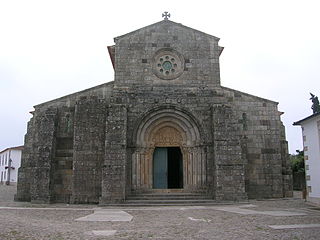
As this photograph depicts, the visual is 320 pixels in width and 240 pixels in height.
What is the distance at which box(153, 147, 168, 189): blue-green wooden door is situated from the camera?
53.0 ft

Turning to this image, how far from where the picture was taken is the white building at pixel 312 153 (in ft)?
42.3

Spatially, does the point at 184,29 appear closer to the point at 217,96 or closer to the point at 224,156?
the point at 217,96

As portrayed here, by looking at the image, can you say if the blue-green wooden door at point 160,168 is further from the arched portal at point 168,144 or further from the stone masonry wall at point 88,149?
the stone masonry wall at point 88,149

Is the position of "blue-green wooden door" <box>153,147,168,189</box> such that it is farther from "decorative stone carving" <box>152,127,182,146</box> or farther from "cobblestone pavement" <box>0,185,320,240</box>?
"cobblestone pavement" <box>0,185,320,240</box>

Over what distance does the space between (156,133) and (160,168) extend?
1802 millimetres

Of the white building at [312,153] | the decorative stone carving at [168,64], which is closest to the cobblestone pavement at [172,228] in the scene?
the white building at [312,153]

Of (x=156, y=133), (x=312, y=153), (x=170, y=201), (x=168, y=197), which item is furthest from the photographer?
(x=156, y=133)

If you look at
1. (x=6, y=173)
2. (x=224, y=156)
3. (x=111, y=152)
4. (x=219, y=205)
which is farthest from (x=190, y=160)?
(x=6, y=173)

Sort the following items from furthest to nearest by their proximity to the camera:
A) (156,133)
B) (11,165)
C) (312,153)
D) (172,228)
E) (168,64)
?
1. (11,165)
2. (168,64)
3. (156,133)
4. (312,153)
5. (172,228)

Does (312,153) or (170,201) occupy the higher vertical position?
(312,153)

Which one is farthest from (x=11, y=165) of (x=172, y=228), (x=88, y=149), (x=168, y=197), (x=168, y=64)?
(x=172, y=228)

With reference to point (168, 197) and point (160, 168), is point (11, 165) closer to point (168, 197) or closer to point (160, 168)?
point (160, 168)

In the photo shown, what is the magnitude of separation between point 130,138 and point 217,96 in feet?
15.8

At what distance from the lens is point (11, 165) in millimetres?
51344
